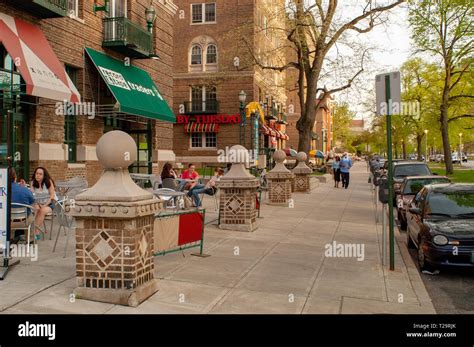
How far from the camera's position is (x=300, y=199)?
61.3 ft

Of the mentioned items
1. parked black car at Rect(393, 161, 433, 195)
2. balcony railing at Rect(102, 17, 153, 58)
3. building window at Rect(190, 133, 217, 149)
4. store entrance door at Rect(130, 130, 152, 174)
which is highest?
balcony railing at Rect(102, 17, 153, 58)

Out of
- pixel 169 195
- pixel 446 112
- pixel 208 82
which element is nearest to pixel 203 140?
pixel 208 82

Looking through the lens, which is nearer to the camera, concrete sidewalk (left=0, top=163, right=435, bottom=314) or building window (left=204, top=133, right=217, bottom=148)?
concrete sidewalk (left=0, top=163, right=435, bottom=314)

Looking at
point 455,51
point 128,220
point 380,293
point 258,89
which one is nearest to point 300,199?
point 380,293

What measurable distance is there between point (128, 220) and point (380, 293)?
3.42 m

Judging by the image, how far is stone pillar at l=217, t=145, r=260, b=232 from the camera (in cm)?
1039

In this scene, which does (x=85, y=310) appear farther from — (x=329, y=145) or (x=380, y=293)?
(x=329, y=145)

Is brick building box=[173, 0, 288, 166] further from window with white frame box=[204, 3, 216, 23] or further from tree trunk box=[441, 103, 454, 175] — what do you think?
tree trunk box=[441, 103, 454, 175]

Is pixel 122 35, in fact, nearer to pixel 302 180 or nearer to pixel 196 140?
pixel 302 180

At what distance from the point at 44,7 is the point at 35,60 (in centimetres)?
157

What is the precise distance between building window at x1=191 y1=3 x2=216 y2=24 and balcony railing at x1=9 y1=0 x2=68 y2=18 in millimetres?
25991

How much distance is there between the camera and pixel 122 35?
16.8 m

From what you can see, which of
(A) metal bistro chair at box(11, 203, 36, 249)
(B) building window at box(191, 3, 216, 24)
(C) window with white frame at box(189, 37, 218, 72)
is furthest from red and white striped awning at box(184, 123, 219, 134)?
(A) metal bistro chair at box(11, 203, 36, 249)

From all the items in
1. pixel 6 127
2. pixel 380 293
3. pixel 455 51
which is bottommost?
pixel 380 293
